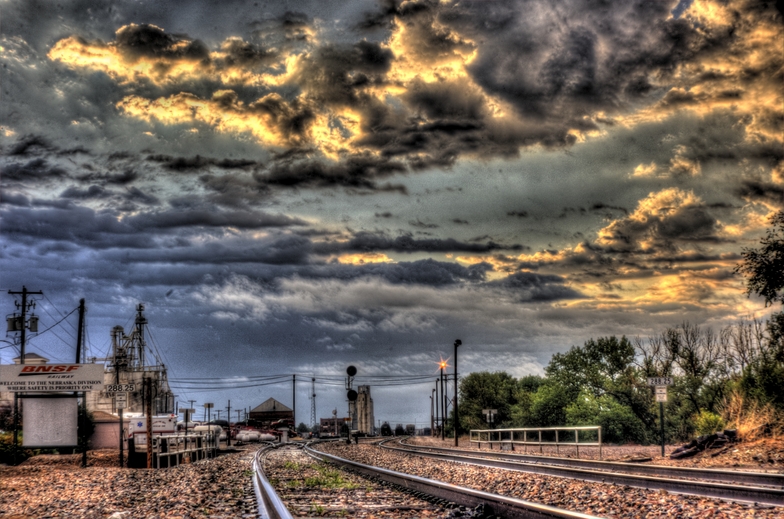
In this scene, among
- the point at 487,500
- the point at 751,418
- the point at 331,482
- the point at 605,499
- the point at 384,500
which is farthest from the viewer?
the point at 751,418

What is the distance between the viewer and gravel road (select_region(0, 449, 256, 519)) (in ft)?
40.4

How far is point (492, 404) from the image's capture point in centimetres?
8569

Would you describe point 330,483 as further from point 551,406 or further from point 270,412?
point 270,412

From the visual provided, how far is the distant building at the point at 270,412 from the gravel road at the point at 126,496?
394 ft

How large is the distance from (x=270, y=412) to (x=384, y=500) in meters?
135

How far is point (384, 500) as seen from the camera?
12969 millimetres

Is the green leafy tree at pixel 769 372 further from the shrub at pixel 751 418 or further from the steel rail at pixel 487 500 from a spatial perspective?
the steel rail at pixel 487 500

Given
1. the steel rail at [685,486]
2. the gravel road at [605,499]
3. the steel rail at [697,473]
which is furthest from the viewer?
the steel rail at [697,473]

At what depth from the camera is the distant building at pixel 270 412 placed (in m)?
141

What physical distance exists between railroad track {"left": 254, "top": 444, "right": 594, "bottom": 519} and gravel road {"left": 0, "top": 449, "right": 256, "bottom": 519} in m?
A: 0.72

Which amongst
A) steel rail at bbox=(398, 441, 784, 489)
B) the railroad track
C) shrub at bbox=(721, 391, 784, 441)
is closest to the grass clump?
the railroad track

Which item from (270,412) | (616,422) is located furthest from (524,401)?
(270,412)

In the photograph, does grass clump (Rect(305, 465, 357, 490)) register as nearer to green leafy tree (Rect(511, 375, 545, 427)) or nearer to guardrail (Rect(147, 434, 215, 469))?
guardrail (Rect(147, 434, 215, 469))

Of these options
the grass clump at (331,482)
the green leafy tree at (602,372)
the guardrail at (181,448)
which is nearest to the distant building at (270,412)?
the green leafy tree at (602,372)
